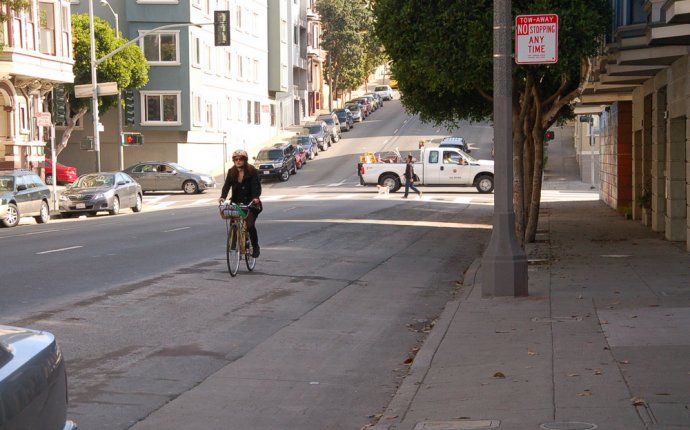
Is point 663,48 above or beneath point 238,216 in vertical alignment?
above

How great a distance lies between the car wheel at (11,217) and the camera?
31417 millimetres

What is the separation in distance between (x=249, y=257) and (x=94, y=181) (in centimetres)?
2266

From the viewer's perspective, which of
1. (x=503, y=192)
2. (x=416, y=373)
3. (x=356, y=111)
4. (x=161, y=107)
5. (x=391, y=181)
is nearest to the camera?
(x=416, y=373)

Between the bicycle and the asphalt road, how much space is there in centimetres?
28

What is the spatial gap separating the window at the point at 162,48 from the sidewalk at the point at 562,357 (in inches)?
1797

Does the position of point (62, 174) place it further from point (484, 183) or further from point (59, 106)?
point (484, 183)

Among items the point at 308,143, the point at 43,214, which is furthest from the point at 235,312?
the point at 308,143

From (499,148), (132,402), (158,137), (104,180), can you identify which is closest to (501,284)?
(499,148)

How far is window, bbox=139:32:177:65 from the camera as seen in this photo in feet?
197

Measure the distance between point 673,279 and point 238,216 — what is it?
6.41 metres

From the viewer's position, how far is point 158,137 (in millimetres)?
60562

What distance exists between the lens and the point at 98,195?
3697cm

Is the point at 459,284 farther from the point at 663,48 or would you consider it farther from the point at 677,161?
the point at 677,161

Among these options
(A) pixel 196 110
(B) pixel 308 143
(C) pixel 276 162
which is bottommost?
(C) pixel 276 162
